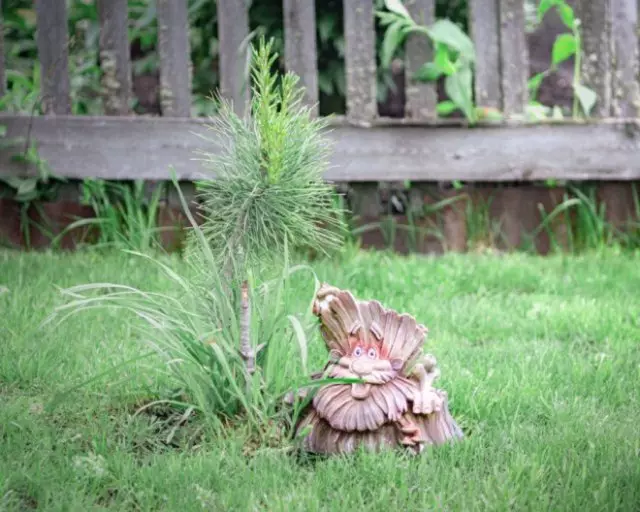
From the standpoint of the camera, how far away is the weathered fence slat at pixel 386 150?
4.63 metres

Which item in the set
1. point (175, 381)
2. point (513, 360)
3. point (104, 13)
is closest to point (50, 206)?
point (104, 13)

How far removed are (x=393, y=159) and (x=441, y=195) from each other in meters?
0.35

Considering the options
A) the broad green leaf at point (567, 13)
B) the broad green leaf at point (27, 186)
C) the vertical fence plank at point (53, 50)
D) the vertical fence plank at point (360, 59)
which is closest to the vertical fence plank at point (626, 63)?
the broad green leaf at point (567, 13)

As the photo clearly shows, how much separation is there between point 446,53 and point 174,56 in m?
1.29

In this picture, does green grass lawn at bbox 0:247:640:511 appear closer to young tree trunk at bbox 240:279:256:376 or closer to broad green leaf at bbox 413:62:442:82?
young tree trunk at bbox 240:279:256:376

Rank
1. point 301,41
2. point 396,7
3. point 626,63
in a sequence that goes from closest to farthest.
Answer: point 396,7 → point 301,41 → point 626,63

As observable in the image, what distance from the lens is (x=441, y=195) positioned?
4.90 m

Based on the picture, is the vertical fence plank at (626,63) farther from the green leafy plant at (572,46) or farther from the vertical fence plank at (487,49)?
the vertical fence plank at (487,49)

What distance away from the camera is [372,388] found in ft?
7.64

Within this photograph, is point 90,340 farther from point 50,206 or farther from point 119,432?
point 50,206

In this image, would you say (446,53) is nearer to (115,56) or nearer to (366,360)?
(115,56)

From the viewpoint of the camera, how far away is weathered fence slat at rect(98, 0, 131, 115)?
4.60 m

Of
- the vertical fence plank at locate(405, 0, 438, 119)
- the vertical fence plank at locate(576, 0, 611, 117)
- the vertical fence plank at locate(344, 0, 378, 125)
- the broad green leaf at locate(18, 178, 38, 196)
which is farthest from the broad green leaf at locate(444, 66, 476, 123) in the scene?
the broad green leaf at locate(18, 178, 38, 196)

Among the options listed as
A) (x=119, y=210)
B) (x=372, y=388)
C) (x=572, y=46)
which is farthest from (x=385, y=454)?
(x=572, y=46)
